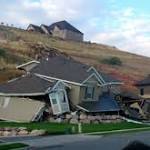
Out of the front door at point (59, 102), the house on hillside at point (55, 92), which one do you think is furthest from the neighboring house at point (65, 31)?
the front door at point (59, 102)

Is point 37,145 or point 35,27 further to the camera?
point 35,27

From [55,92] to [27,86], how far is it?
114 inches

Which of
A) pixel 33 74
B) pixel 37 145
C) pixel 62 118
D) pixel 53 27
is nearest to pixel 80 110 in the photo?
pixel 62 118

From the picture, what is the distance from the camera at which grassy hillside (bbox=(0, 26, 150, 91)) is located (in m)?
98.6

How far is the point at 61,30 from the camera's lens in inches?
5969

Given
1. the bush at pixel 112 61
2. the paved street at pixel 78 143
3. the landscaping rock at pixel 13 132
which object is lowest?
the landscaping rock at pixel 13 132

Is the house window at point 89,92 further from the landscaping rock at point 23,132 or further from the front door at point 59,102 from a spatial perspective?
the landscaping rock at point 23,132

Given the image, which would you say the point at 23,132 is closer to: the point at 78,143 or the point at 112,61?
the point at 78,143

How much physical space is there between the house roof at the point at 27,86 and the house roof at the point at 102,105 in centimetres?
431

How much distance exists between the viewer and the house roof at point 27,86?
184ft

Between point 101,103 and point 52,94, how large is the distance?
7183 mm

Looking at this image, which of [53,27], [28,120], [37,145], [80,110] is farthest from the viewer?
[53,27]

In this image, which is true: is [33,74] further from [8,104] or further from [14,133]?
[14,133]

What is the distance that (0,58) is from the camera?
281ft
